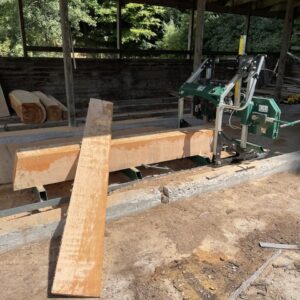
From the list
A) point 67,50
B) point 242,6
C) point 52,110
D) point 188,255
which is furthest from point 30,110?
point 242,6

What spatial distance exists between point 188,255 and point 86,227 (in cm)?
93

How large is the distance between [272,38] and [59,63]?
1293cm

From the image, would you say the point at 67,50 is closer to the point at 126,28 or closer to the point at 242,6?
the point at 242,6

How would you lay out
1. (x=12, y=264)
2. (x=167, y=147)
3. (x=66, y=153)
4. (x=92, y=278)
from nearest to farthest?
(x=92, y=278) < (x=12, y=264) < (x=66, y=153) < (x=167, y=147)

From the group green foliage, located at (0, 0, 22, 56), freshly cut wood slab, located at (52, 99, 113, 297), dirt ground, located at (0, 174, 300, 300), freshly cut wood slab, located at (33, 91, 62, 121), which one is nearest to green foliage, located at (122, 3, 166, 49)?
green foliage, located at (0, 0, 22, 56)

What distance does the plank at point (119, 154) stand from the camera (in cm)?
347

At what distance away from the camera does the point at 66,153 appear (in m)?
3.66

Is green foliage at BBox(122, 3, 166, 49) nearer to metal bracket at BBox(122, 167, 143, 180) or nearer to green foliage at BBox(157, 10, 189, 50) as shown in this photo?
green foliage at BBox(157, 10, 189, 50)

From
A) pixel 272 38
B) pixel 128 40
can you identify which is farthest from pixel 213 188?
pixel 128 40

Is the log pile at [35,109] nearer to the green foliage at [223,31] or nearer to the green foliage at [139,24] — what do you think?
the green foliage at [139,24]

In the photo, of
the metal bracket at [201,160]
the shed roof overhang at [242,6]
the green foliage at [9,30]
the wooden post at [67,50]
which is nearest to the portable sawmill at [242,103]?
the metal bracket at [201,160]

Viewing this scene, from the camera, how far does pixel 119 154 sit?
4051mm

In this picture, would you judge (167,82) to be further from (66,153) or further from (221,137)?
(66,153)

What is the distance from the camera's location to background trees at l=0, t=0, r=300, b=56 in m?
17.4
